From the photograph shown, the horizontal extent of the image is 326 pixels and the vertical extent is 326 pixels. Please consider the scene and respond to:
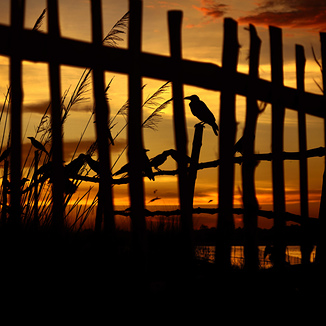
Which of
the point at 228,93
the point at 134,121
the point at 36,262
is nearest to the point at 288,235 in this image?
the point at 228,93

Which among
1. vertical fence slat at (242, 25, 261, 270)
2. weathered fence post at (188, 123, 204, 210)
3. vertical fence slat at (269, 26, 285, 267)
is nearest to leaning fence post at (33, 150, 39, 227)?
weathered fence post at (188, 123, 204, 210)

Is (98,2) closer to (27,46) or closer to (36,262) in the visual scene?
(27,46)

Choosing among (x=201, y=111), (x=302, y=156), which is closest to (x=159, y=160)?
(x=201, y=111)

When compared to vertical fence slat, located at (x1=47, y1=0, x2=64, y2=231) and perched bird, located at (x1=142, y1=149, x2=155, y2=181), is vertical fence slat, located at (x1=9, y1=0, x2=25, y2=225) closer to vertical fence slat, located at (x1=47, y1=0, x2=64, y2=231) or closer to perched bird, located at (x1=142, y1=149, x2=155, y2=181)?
vertical fence slat, located at (x1=47, y1=0, x2=64, y2=231)

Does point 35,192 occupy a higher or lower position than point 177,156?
lower

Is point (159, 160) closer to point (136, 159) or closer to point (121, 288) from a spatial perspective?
point (136, 159)

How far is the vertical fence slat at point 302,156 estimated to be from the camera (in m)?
2.79

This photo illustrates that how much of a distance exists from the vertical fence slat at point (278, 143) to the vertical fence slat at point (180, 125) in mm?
633

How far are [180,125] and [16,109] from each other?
0.69 m

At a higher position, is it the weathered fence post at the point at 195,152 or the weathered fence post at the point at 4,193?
the weathered fence post at the point at 195,152

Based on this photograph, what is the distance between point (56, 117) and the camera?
201 cm

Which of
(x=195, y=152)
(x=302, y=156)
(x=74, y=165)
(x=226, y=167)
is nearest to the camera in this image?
(x=226, y=167)

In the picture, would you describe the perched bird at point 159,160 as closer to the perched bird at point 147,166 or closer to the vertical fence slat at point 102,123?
the perched bird at point 147,166

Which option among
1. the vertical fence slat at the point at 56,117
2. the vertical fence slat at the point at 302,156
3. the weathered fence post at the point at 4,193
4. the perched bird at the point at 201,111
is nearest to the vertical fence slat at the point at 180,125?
the perched bird at the point at 201,111
